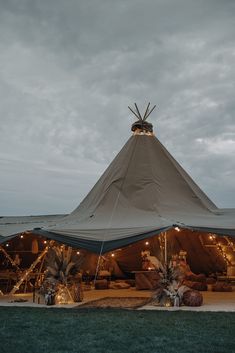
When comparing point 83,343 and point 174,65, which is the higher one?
point 174,65

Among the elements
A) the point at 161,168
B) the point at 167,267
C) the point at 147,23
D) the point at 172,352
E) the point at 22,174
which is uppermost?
the point at 147,23

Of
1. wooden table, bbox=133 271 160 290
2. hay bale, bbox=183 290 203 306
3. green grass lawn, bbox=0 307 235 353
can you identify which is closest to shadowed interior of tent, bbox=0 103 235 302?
wooden table, bbox=133 271 160 290

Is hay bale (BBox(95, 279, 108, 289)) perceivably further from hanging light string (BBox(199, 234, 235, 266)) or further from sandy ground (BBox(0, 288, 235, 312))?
hanging light string (BBox(199, 234, 235, 266))

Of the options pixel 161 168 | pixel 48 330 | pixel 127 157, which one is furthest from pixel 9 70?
pixel 48 330

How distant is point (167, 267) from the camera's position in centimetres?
893

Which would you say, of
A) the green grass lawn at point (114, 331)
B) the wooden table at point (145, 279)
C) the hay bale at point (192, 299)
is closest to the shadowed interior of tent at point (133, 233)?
the wooden table at point (145, 279)

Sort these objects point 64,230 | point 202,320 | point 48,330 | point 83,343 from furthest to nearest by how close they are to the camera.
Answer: point 64,230 → point 202,320 → point 48,330 → point 83,343

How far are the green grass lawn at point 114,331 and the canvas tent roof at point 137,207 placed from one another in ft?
4.51

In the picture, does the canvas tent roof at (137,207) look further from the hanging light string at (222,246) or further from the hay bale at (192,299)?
the hanging light string at (222,246)

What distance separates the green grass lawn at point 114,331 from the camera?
17.4 ft

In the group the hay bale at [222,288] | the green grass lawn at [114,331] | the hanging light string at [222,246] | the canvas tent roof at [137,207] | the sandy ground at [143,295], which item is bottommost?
the green grass lawn at [114,331]

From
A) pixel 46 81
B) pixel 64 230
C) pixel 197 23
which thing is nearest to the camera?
pixel 64 230

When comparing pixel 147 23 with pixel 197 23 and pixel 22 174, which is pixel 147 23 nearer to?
pixel 197 23

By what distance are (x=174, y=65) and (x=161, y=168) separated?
2.64 m
